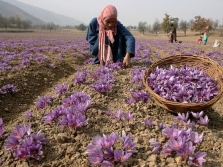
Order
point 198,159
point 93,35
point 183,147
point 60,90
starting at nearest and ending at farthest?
point 198,159, point 183,147, point 60,90, point 93,35

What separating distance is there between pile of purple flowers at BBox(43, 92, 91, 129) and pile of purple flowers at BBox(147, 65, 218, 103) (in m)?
1.12

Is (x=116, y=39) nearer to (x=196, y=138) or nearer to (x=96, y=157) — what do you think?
(x=196, y=138)

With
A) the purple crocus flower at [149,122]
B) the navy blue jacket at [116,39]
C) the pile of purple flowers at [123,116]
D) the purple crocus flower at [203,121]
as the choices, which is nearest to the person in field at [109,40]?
the navy blue jacket at [116,39]

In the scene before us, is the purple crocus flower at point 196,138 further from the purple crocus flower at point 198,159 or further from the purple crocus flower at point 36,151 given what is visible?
the purple crocus flower at point 36,151

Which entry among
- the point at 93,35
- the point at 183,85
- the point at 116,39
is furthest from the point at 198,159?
the point at 93,35

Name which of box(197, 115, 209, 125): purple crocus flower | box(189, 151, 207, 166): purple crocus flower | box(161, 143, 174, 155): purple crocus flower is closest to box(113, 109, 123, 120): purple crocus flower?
box(161, 143, 174, 155): purple crocus flower

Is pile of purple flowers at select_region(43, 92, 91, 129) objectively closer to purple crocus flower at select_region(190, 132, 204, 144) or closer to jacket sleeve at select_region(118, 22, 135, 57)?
purple crocus flower at select_region(190, 132, 204, 144)

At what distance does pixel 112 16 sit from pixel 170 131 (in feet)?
12.9

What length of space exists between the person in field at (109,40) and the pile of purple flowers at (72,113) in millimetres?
2765

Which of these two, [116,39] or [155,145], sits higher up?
[116,39]

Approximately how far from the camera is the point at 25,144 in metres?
2.25

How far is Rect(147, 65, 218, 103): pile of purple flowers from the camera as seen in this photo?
314 centimetres

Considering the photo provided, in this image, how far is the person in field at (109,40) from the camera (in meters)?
5.82

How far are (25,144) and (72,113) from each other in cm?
81
